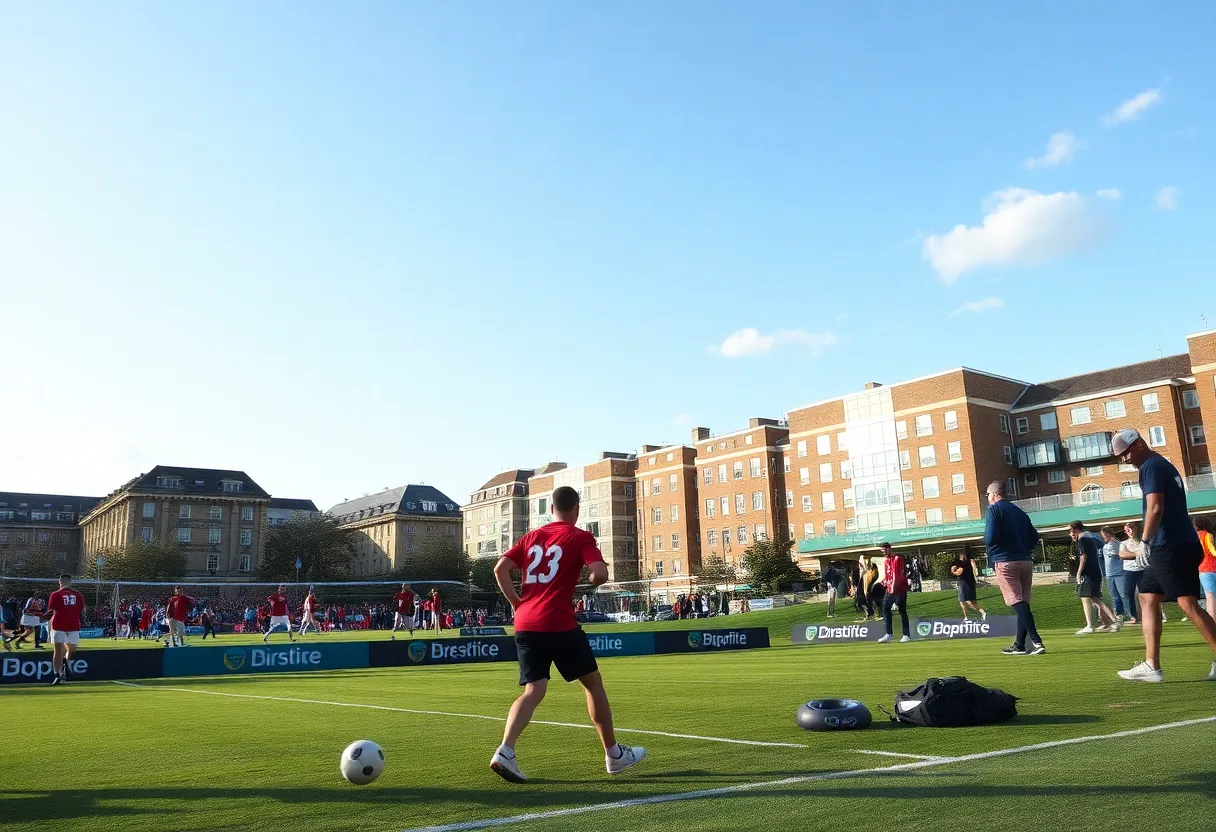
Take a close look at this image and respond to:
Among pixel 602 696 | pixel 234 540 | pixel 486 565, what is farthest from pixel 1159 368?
pixel 234 540

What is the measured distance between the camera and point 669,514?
11388cm

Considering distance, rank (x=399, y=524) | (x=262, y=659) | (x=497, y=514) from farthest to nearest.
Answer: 1. (x=399, y=524)
2. (x=497, y=514)
3. (x=262, y=659)

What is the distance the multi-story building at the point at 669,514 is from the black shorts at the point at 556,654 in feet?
349

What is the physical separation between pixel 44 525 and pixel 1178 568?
559 ft

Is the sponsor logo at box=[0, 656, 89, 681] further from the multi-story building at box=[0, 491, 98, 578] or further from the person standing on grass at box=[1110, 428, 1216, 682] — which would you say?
the multi-story building at box=[0, 491, 98, 578]

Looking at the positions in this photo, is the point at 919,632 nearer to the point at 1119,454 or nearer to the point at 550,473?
the point at 1119,454

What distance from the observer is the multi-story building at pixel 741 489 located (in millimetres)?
103125

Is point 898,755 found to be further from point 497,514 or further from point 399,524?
point 399,524

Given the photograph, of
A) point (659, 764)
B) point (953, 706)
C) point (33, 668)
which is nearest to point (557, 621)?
point (659, 764)

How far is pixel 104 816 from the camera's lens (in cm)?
544

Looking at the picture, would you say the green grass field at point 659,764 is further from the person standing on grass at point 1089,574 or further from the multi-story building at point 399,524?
the multi-story building at point 399,524

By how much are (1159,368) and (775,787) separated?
Answer: 285ft

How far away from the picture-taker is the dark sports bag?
290 inches

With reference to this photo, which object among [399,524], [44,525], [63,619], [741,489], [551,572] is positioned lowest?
[63,619]
